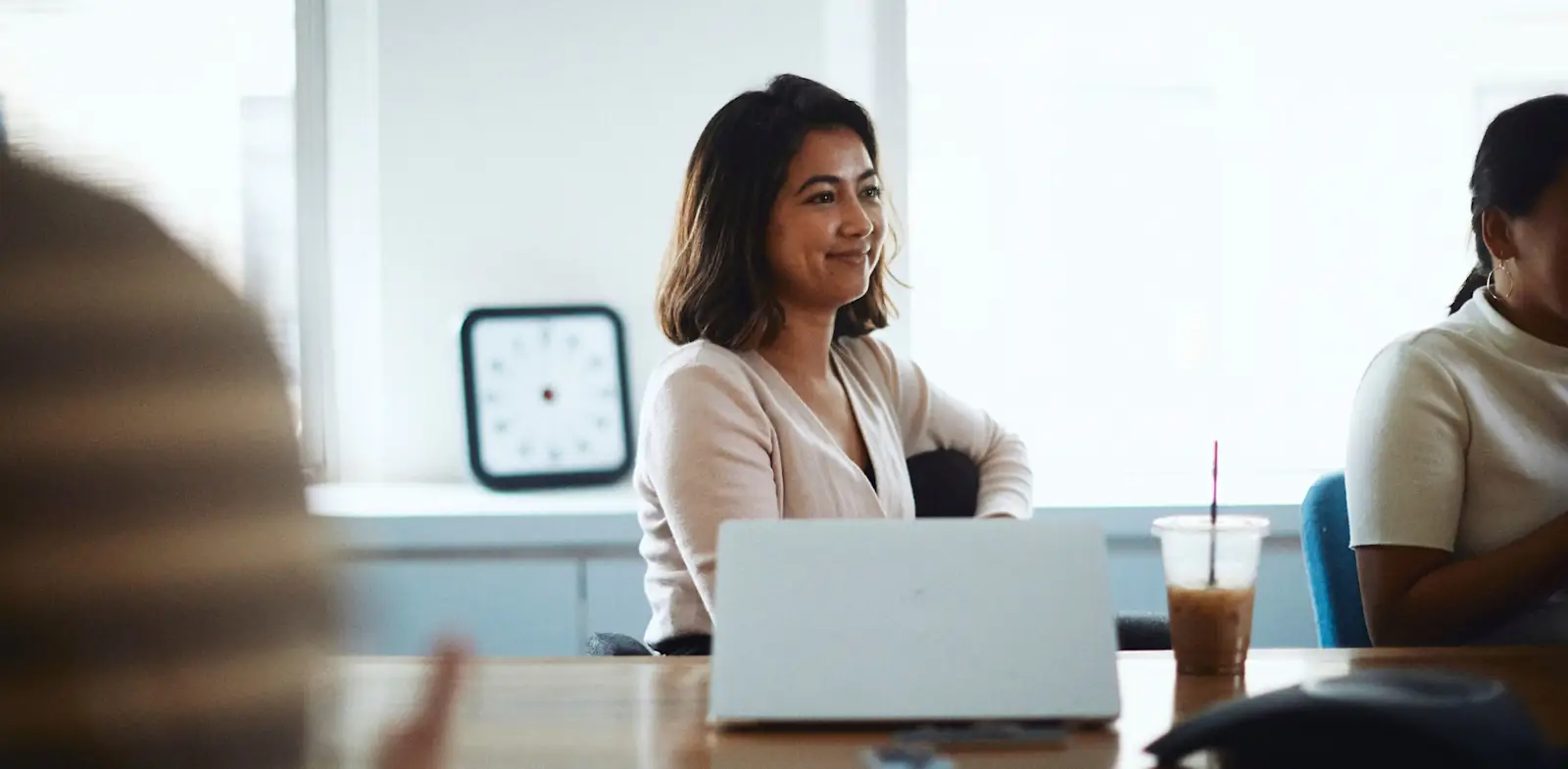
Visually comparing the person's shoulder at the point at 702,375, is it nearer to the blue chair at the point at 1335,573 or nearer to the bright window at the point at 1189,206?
the blue chair at the point at 1335,573

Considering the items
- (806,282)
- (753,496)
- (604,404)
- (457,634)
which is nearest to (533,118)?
(604,404)

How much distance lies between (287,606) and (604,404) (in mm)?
2574

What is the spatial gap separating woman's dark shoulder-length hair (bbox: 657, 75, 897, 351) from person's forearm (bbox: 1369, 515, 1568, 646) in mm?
826

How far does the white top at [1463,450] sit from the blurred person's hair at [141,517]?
155 cm

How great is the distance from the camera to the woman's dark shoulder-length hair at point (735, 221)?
1854 millimetres

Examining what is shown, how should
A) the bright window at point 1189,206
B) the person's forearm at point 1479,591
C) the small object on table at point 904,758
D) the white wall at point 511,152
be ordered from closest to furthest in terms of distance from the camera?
the small object on table at point 904,758
the person's forearm at point 1479,591
the white wall at point 511,152
the bright window at point 1189,206

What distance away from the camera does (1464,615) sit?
160cm

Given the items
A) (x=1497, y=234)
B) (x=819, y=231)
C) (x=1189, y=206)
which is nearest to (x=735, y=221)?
(x=819, y=231)

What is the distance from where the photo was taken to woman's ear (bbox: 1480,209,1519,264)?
1766mm

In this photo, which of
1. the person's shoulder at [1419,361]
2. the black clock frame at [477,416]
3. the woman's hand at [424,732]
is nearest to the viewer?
the woman's hand at [424,732]

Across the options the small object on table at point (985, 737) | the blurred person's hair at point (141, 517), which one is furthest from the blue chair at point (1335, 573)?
the blurred person's hair at point (141, 517)

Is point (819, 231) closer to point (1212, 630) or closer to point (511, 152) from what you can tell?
point (1212, 630)

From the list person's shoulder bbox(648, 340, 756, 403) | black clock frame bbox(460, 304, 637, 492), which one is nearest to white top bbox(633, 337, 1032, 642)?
person's shoulder bbox(648, 340, 756, 403)

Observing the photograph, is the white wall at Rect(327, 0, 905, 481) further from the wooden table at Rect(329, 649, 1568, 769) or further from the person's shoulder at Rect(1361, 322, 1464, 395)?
the wooden table at Rect(329, 649, 1568, 769)
